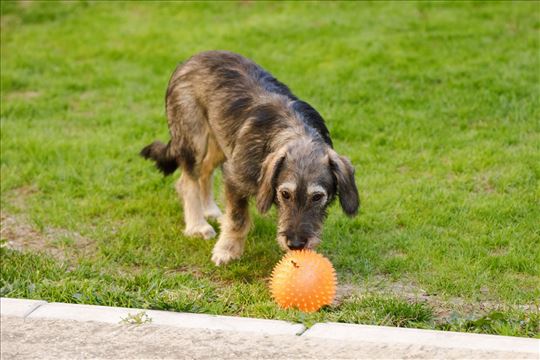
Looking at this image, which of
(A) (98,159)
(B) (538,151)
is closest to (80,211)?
(A) (98,159)

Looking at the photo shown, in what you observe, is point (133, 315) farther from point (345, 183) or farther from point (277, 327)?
point (345, 183)

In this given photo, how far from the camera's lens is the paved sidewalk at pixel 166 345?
4633 mm

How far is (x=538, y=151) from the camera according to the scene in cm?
870

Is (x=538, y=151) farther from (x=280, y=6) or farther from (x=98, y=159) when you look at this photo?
(x=280, y=6)

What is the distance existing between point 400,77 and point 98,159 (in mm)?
3922

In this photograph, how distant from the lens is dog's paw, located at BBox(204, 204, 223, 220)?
815cm

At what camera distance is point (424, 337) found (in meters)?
4.72

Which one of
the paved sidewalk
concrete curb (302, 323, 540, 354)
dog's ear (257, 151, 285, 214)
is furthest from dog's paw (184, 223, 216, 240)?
concrete curb (302, 323, 540, 354)

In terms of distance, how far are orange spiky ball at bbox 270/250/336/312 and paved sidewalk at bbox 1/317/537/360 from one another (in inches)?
29.2

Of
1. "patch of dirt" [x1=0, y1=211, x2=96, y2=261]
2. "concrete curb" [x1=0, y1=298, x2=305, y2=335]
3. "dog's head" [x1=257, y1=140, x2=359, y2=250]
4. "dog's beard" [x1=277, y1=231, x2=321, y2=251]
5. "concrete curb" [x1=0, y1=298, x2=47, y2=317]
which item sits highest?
"dog's head" [x1=257, y1=140, x2=359, y2=250]

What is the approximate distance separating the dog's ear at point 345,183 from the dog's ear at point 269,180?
0.36 meters

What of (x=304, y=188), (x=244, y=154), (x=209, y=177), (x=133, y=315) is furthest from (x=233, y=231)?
(x=133, y=315)

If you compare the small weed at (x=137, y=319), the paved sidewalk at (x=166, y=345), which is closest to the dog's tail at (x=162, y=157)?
the small weed at (x=137, y=319)

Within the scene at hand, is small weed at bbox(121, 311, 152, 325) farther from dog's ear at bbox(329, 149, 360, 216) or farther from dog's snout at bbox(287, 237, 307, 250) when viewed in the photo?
dog's ear at bbox(329, 149, 360, 216)
